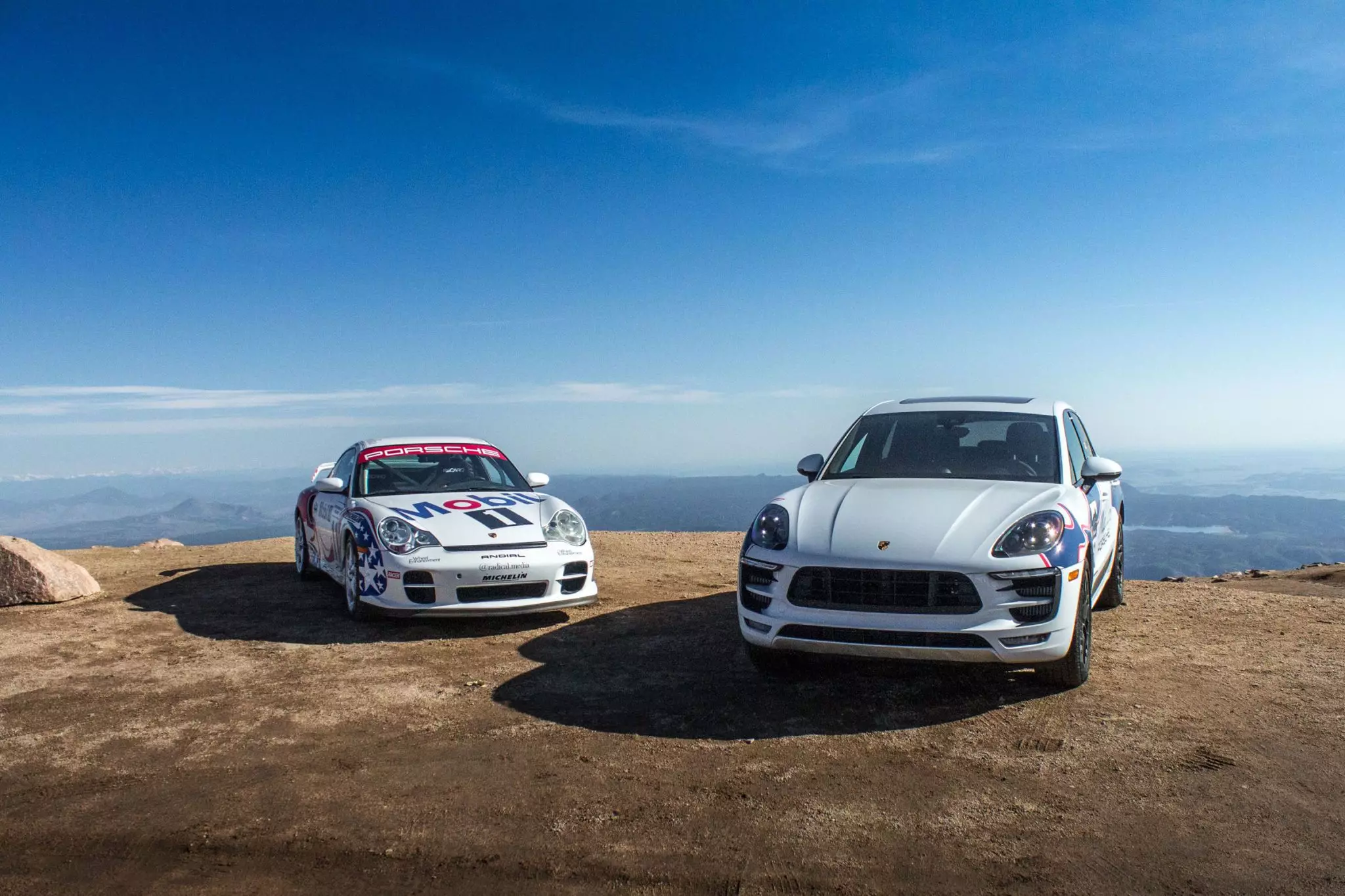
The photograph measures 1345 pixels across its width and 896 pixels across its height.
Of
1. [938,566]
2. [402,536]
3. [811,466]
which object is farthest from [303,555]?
[938,566]

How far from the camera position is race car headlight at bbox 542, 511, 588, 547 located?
7.05m

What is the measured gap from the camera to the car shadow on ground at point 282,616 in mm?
6703

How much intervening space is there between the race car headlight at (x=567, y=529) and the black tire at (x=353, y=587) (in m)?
1.55

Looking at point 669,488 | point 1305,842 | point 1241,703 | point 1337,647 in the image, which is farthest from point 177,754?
point 669,488

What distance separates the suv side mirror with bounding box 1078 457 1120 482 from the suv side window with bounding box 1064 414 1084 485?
34mm

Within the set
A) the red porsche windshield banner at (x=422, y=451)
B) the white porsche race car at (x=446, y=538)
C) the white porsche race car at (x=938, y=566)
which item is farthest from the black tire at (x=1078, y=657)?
the red porsche windshield banner at (x=422, y=451)

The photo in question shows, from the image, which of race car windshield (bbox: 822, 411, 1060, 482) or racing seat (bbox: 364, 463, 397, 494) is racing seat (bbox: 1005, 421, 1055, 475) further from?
racing seat (bbox: 364, 463, 397, 494)

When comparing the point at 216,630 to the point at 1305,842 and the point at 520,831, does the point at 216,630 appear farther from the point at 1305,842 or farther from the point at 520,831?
the point at 1305,842

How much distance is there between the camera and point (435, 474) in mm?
8094

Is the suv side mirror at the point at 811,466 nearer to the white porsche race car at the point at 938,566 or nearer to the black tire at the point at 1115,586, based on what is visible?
the white porsche race car at the point at 938,566

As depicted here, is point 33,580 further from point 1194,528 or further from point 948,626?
point 1194,528

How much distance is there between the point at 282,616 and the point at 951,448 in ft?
19.2

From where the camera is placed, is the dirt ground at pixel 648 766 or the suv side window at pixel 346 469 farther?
the suv side window at pixel 346 469

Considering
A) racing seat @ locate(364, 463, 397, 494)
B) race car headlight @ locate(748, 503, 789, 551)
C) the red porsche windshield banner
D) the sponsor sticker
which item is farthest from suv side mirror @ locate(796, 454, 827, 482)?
racing seat @ locate(364, 463, 397, 494)
